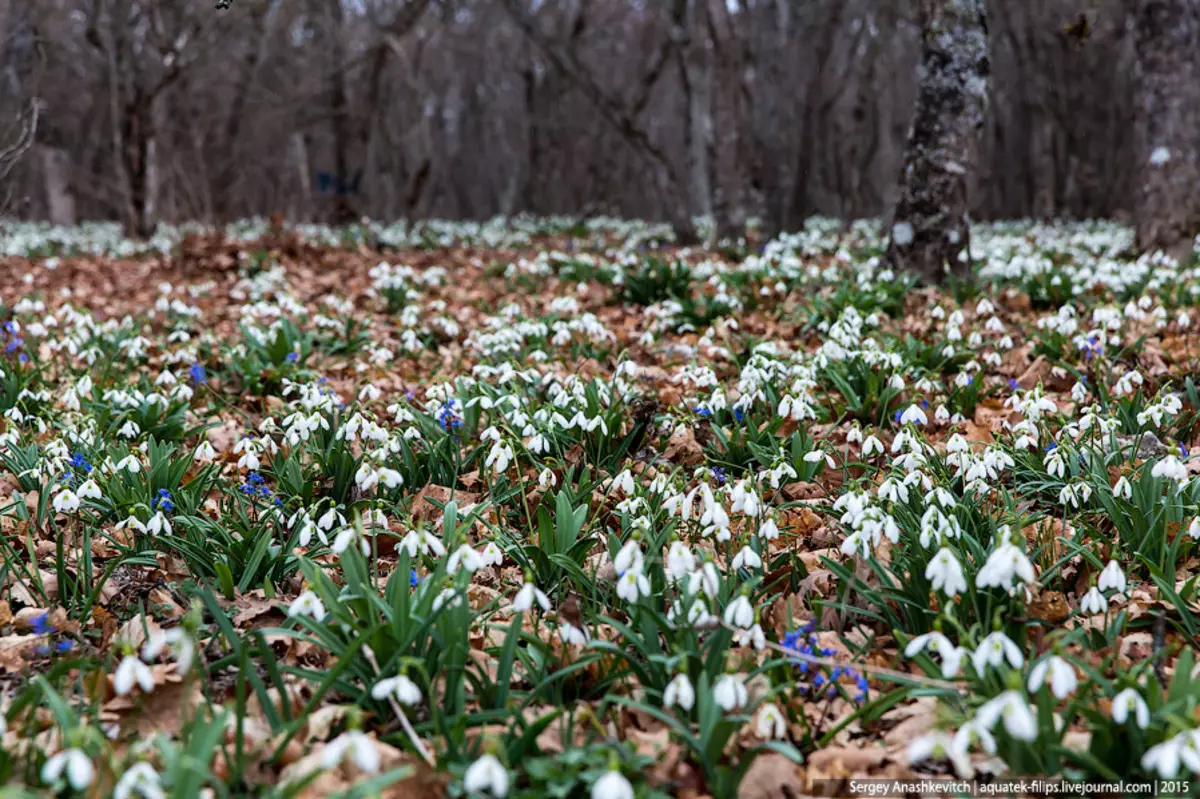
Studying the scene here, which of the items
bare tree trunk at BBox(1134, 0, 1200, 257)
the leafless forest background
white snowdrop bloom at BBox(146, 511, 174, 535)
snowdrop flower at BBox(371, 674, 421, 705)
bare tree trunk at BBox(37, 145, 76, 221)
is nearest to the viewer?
snowdrop flower at BBox(371, 674, 421, 705)

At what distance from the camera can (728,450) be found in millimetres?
3791

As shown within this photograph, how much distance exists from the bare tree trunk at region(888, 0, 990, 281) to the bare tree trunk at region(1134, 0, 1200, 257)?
6.73 ft

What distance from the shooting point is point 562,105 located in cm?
2161

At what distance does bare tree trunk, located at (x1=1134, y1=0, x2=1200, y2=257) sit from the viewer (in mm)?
7691

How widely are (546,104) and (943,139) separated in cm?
1401

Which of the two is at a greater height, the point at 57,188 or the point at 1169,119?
the point at 57,188

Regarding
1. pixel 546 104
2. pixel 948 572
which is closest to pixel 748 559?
pixel 948 572

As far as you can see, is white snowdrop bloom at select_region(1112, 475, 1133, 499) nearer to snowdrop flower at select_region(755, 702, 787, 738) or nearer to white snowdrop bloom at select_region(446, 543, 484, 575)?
snowdrop flower at select_region(755, 702, 787, 738)

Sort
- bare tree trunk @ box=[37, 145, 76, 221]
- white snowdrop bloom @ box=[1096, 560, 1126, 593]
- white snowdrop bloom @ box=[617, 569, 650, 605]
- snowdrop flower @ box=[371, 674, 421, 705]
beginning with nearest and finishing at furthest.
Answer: snowdrop flower @ box=[371, 674, 421, 705] < white snowdrop bloom @ box=[617, 569, 650, 605] < white snowdrop bloom @ box=[1096, 560, 1126, 593] < bare tree trunk @ box=[37, 145, 76, 221]

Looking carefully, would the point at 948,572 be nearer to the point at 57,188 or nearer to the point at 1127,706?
the point at 1127,706

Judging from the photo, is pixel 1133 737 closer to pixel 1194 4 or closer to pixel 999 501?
pixel 999 501

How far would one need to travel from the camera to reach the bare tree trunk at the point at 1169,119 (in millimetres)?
7691

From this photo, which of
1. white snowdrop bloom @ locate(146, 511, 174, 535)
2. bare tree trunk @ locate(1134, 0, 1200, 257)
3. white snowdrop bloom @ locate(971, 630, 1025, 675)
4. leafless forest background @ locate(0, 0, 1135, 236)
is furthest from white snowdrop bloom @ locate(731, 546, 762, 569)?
bare tree trunk @ locate(1134, 0, 1200, 257)

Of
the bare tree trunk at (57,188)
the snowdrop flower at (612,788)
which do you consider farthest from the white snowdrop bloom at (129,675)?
the bare tree trunk at (57,188)
